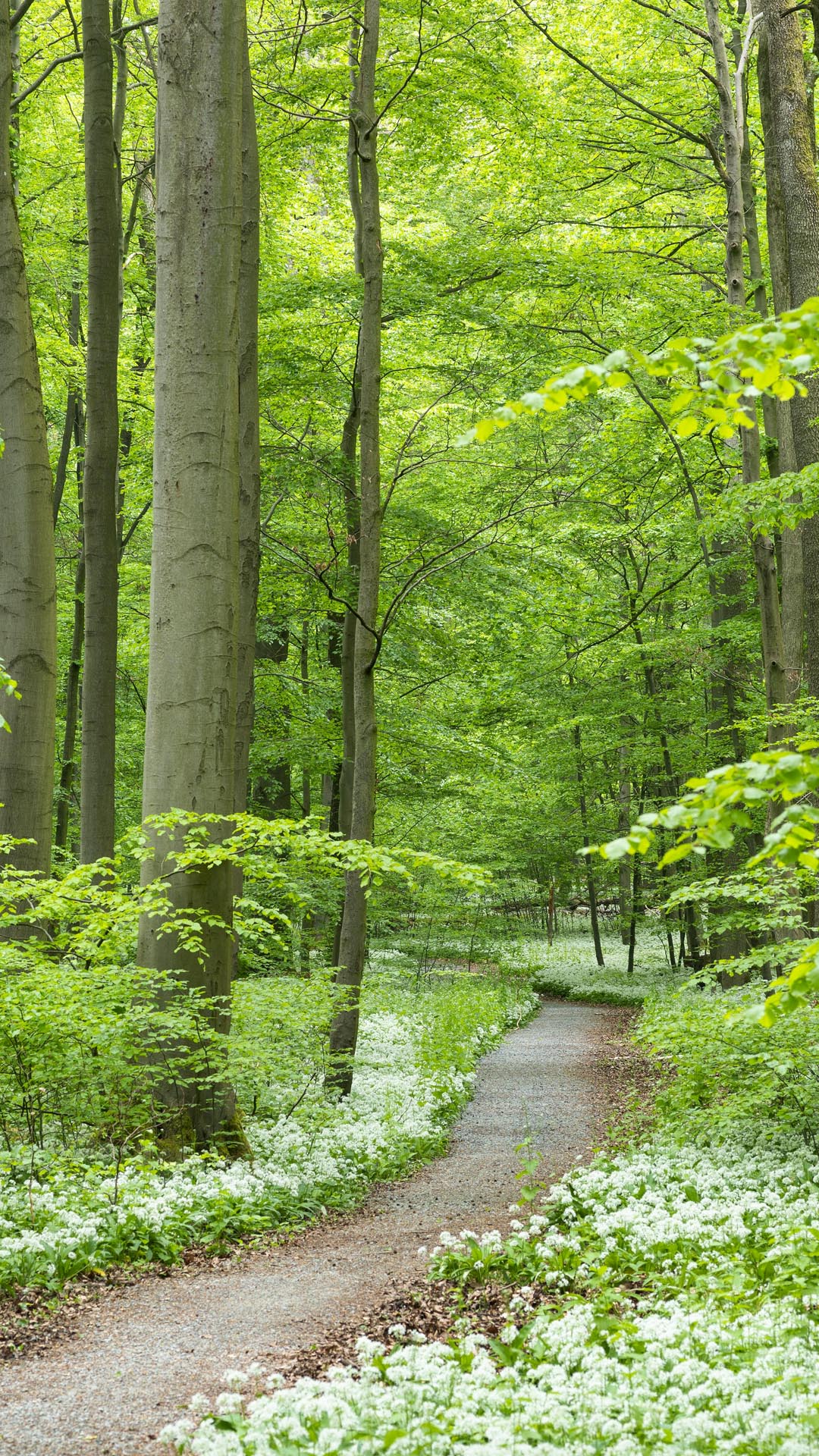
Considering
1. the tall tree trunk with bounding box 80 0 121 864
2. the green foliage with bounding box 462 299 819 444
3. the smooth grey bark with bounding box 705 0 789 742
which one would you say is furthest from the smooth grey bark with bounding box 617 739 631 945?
the green foliage with bounding box 462 299 819 444

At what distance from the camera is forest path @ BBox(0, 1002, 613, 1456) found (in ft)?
12.0

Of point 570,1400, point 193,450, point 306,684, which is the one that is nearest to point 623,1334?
point 570,1400

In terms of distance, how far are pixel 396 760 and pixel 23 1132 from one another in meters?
8.98

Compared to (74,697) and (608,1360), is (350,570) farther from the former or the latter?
(608,1360)

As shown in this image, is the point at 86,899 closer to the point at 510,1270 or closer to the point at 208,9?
the point at 510,1270

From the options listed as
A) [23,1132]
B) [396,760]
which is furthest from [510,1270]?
[396,760]

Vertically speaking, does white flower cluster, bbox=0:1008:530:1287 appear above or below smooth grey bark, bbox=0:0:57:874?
below

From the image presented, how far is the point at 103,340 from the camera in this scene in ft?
31.3

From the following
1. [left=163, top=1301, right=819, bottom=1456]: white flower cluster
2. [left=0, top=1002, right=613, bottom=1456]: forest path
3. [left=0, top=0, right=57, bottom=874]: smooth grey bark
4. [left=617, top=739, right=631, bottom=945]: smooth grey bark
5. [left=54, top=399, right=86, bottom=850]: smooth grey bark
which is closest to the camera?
[left=163, top=1301, right=819, bottom=1456]: white flower cluster

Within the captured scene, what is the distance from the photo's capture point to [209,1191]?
6.18 metres

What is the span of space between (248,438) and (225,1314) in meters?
7.00

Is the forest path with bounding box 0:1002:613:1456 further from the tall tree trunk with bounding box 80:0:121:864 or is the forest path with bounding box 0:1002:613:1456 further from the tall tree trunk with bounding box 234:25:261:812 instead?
the tall tree trunk with bounding box 80:0:121:864

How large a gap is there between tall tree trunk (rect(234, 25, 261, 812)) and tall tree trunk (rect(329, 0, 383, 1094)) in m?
1.02

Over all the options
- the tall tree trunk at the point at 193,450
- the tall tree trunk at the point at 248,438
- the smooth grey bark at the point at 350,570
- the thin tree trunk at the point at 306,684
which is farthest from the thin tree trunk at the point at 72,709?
the tall tree trunk at the point at 193,450
